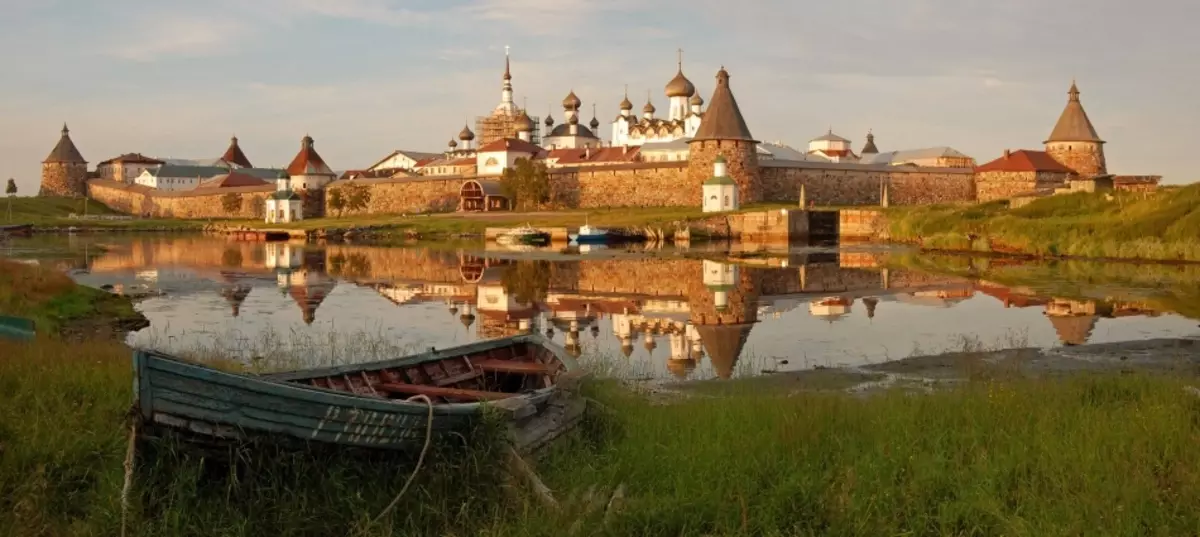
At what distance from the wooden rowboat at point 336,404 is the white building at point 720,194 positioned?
1778 inches

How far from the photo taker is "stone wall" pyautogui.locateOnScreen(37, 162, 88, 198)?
94.4 m

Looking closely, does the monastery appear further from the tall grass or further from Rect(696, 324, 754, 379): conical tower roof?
the tall grass

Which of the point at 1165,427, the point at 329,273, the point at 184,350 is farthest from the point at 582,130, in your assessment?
the point at 1165,427

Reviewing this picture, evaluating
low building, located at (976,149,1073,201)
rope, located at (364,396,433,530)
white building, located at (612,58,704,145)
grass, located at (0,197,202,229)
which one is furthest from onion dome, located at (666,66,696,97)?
rope, located at (364,396,433,530)

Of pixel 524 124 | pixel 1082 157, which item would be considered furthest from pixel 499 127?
pixel 1082 157

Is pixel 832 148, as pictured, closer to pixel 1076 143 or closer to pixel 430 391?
pixel 1076 143

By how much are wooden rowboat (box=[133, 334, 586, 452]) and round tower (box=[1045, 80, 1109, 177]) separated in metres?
64.2

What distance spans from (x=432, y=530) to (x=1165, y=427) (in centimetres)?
410

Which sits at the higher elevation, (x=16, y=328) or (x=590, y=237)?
(x=590, y=237)

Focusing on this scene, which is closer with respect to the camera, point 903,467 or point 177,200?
point 903,467

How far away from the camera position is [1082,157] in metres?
Result: 63.8

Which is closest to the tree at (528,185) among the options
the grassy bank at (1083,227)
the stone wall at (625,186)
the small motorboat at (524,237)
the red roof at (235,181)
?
the stone wall at (625,186)

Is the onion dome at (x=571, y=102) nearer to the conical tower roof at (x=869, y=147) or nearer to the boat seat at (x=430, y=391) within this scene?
the conical tower roof at (x=869, y=147)

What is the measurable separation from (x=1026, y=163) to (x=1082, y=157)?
509 centimetres
